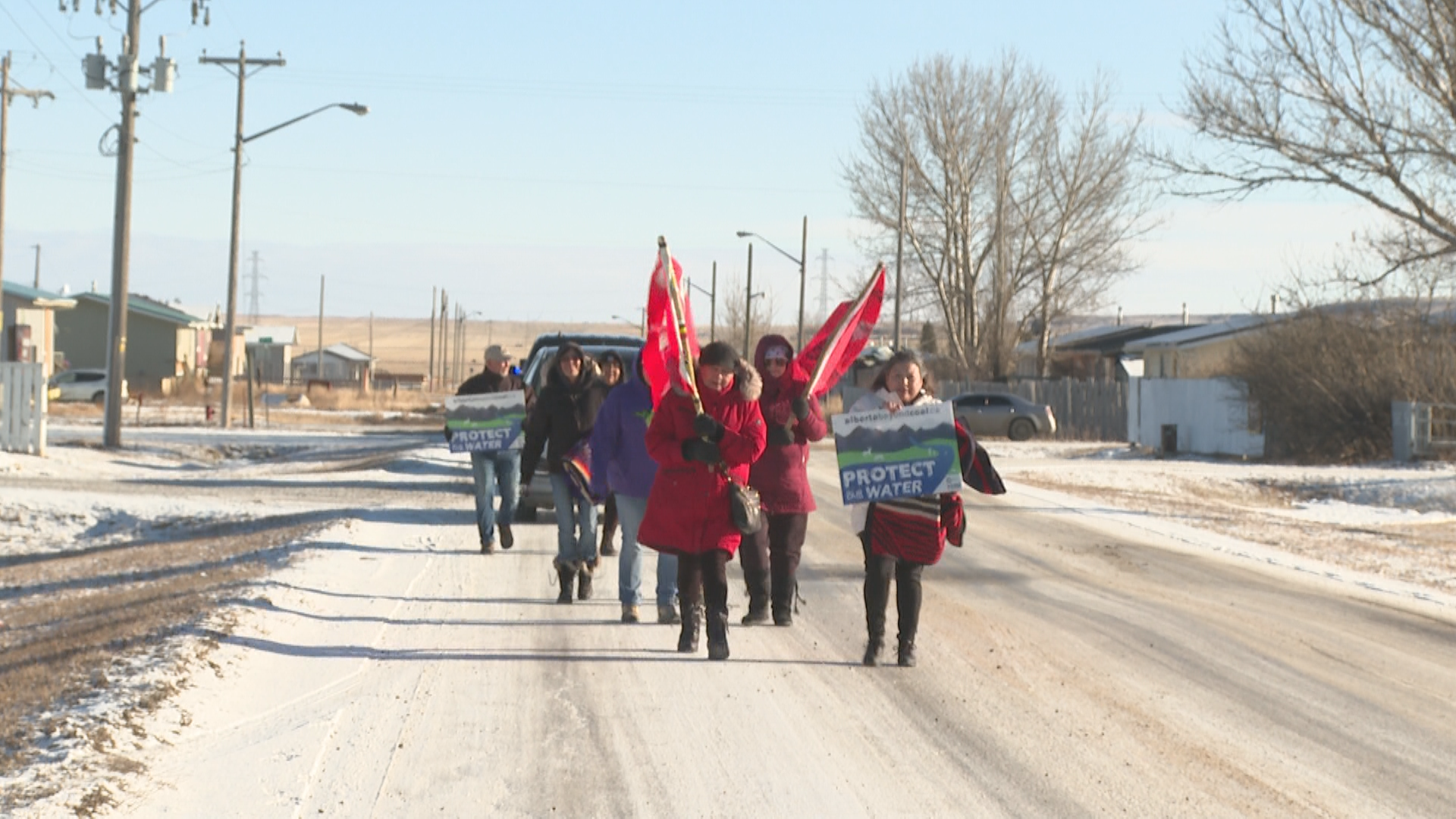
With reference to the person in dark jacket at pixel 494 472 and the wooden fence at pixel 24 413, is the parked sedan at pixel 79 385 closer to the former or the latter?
the wooden fence at pixel 24 413

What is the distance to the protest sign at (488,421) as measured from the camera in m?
13.2

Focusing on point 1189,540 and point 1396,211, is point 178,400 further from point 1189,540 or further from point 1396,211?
point 1189,540

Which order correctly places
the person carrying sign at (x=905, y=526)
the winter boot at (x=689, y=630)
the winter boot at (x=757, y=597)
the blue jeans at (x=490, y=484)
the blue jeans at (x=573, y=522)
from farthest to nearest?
the blue jeans at (x=490, y=484) < the blue jeans at (x=573, y=522) < the winter boot at (x=757, y=597) < the winter boot at (x=689, y=630) < the person carrying sign at (x=905, y=526)

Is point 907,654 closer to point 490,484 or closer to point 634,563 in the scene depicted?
point 634,563

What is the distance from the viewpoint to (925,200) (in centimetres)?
5966

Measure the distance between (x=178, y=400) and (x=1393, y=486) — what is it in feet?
184

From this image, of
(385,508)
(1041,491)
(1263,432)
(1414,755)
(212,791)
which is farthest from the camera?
(1263,432)

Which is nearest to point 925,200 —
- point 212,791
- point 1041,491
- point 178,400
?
point 178,400

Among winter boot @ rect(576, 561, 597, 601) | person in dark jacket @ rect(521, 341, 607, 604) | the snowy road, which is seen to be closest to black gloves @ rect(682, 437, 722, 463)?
the snowy road

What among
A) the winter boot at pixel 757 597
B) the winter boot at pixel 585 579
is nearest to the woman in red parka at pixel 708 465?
the winter boot at pixel 757 597

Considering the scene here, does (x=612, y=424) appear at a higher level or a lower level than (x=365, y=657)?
higher

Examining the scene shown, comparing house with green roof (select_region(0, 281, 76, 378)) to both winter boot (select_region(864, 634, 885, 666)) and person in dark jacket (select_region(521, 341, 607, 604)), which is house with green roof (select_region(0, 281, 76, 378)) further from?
winter boot (select_region(864, 634, 885, 666))

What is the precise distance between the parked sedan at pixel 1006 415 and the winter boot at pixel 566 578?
33.5 meters

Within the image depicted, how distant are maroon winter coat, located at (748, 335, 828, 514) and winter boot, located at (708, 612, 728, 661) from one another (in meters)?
1.22
